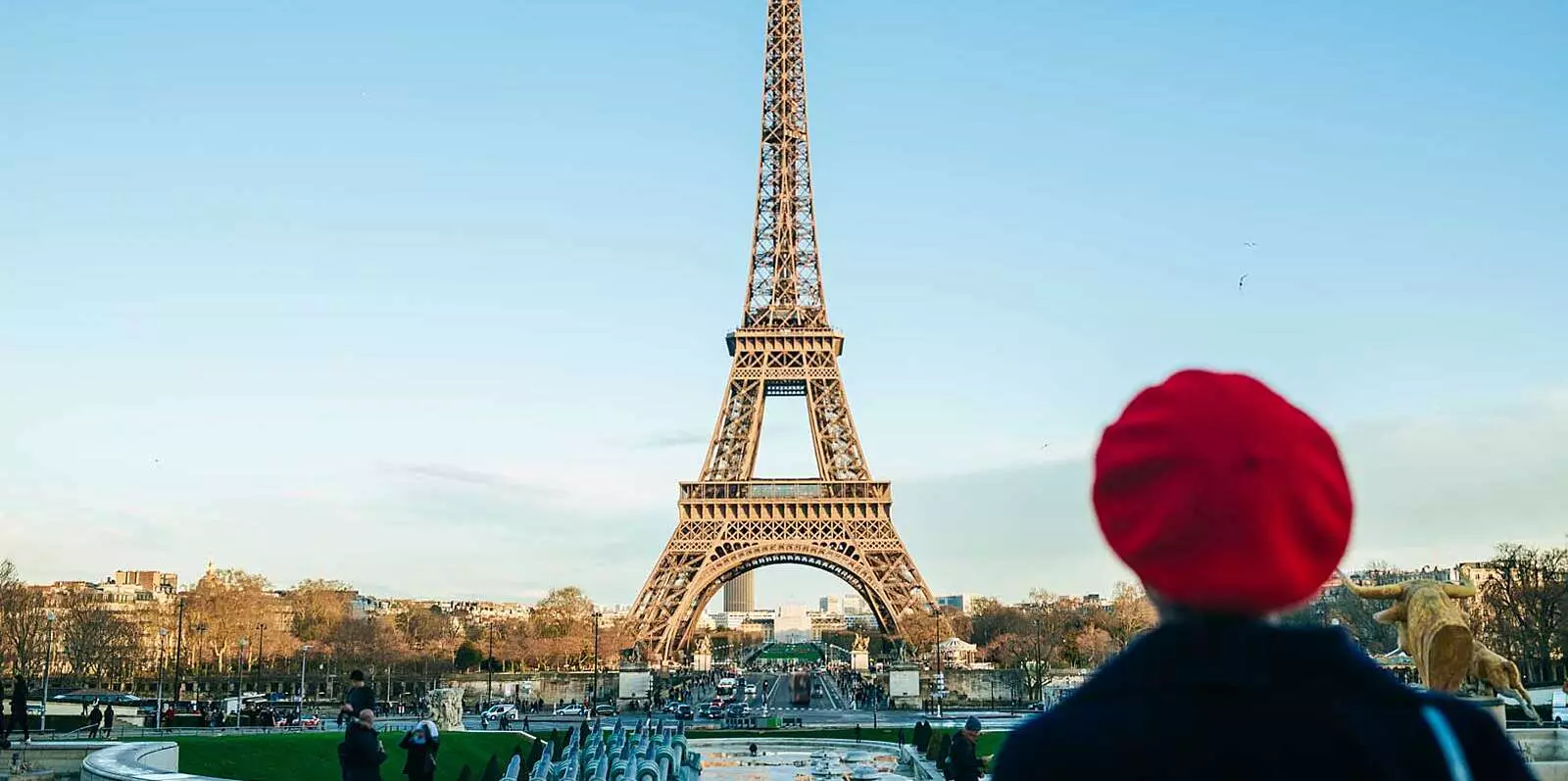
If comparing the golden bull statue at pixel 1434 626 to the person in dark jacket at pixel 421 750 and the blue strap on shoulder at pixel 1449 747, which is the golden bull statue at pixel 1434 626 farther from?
the blue strap on shoulder at pixel 1449 747

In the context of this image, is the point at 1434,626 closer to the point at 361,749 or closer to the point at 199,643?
the point at 361,749

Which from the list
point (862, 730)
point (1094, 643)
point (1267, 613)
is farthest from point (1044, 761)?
point (1094, 643)

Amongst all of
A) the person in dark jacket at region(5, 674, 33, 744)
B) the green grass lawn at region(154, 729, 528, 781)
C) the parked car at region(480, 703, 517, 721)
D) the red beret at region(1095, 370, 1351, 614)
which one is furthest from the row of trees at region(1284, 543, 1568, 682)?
the red beret at region(1095, 370, 1351, 614)

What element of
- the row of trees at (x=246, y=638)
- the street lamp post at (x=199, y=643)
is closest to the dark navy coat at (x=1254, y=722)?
the row of trees at (x=246, y=638)

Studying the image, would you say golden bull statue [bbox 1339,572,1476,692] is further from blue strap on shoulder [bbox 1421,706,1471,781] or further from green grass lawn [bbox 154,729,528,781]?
green grass lawn [bbox 154,729,528,781]

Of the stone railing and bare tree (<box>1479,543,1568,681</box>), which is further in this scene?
bare tree (<box>1479,543,1568,681</box>)

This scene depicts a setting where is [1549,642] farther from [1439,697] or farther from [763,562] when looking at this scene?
[1439,697]
